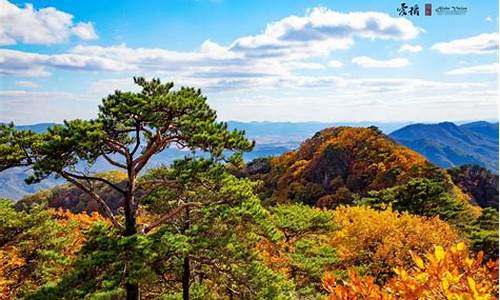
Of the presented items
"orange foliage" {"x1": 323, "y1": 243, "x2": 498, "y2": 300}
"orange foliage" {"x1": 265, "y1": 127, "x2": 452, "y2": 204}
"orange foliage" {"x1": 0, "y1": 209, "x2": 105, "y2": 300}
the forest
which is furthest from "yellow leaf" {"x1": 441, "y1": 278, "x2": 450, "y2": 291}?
"orange foliage" {"x1": 265, "y1": 127, "x2": 452, "y2": 204}

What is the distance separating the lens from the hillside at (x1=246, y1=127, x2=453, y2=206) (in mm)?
47344

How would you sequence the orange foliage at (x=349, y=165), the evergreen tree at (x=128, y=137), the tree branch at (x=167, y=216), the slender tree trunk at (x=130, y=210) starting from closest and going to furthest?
1. the evergreen tree at (x=128, y=137)
2. the slender tree trunk at (x=130, y=210)
3. the tree branch at (x=167, y=216)
4. the orange foliage at (x=349, y=165)

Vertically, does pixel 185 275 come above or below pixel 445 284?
below

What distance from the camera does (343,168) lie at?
55.1m

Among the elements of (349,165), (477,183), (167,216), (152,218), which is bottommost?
(477,183)

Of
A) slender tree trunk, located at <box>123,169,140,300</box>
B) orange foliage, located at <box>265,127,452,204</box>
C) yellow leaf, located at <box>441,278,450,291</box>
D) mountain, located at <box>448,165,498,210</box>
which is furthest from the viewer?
mountain, located at <box>448,165,498,210</box>

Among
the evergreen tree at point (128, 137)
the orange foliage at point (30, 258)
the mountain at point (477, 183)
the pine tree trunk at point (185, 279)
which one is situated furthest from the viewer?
the mountain at point (477, 183)

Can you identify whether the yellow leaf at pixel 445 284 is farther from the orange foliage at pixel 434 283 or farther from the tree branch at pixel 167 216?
the tree branch at pixel 167 216

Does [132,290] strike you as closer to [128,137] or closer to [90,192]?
[90,192]

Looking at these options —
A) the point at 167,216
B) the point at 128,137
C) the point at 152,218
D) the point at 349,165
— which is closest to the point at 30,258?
the point at 152,218

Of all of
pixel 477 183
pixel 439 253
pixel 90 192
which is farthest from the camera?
pixel 477 183

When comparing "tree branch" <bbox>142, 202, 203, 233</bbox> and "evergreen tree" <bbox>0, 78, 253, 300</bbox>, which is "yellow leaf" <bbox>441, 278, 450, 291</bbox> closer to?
"evergreen tree" <bbox>0, 78, 253, 300</bbox>

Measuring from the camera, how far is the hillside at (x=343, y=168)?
47.3 meters

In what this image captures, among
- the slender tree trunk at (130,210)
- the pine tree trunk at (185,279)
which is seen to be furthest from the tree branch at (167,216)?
the pine tree trunk at (185,279)
